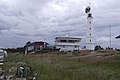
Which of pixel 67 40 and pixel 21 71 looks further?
pixel 67 40

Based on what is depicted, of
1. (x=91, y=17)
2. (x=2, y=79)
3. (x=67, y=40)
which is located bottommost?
(x=2, y=79)

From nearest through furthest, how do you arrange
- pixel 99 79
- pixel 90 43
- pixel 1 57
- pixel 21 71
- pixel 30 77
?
pixel 99 79 < pixel 30 77 < pixel 21 71 < pixel 1 57 < pixel 90 43

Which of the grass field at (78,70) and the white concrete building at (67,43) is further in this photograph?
the white concrete building at (67,43)

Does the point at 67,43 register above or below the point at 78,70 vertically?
above

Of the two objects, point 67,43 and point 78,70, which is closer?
point 78,70

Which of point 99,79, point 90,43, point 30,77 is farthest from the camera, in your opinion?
point 90,43

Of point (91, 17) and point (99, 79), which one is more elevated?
point (91, 17)

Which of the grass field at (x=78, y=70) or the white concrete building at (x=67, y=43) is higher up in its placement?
the white concrete building at (x=67, y=43)

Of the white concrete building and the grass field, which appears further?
the white concrete building

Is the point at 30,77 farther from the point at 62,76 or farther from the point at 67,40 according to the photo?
the point at 67,40

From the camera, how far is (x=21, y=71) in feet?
74.3

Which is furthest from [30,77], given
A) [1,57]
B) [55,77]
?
[1,57]

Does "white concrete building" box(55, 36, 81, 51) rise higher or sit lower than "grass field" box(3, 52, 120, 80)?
higher

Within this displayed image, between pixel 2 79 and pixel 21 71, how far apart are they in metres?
1.68
